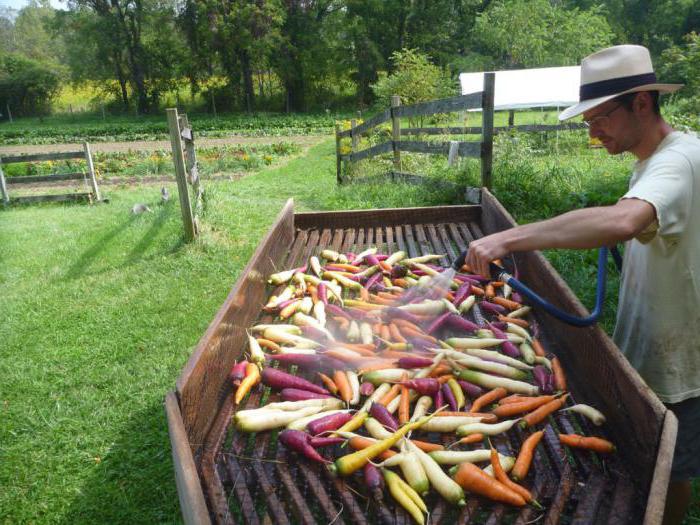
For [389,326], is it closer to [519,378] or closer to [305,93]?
[519,378]

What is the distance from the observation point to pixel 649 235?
1707 mm

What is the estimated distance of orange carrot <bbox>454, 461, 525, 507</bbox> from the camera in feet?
5.35

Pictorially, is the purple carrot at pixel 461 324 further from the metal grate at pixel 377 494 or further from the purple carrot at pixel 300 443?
the purple carrot at pixel 300 443

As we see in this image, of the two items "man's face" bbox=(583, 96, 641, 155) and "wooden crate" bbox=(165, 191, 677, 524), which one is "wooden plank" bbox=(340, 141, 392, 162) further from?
"man's face" bbox=(583, 96, 641, 155)

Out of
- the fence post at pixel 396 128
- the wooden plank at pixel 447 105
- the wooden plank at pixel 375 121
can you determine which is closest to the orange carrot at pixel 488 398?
the wooden plank at pixel 447 105

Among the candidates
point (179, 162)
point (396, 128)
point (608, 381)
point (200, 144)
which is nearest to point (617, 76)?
point (608, 381)

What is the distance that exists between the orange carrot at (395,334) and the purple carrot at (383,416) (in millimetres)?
622

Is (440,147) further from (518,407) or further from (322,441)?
(322,441)

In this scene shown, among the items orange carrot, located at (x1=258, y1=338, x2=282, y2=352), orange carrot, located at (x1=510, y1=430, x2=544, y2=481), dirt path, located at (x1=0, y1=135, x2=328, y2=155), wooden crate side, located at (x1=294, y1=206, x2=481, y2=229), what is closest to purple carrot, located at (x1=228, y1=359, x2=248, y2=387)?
orange carrot, located at (x1=258, y1=338, x2=282, y2=352)

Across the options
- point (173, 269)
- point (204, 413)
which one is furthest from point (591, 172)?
point (204, 413)

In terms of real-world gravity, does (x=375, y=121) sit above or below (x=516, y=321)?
above

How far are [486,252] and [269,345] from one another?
1341 millimetres

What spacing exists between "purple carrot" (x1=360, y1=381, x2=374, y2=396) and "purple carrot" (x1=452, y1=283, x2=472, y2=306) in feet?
3.34

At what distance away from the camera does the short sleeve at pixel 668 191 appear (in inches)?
62.9
